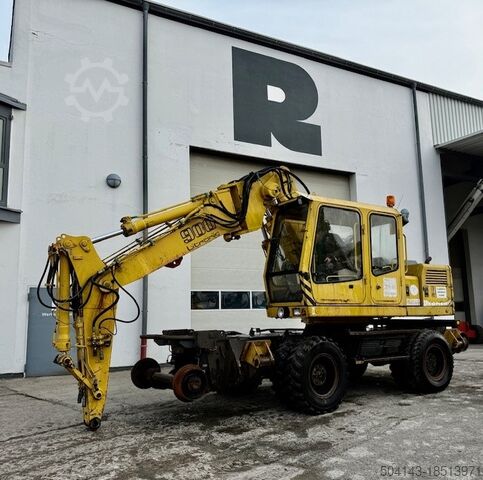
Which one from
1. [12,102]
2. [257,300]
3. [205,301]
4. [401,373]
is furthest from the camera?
[257,300]

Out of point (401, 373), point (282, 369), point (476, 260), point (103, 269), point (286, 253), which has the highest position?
point (476, 260)

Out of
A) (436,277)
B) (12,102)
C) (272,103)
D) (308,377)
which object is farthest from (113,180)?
(436,277)

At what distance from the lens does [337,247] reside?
23.3 feet

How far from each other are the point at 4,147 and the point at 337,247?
7.28 metres

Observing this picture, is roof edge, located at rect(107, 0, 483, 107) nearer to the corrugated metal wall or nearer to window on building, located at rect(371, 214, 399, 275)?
the corrugated metal wall

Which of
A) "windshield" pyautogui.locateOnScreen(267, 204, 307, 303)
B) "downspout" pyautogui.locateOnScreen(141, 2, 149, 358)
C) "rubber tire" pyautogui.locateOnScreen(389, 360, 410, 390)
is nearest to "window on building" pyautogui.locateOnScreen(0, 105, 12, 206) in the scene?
"downspout" pyautogui.locateOnScreen(141, 2, 149, 358)

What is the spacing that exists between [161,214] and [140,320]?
557cm

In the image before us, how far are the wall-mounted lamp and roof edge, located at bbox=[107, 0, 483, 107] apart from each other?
14.0ft

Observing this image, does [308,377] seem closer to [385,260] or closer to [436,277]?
[385,260]

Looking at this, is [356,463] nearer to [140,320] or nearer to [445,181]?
[140,320]

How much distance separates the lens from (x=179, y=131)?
1227 cm

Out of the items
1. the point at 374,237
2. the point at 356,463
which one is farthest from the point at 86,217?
the point at 356,463

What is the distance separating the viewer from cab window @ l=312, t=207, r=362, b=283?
6875 mm

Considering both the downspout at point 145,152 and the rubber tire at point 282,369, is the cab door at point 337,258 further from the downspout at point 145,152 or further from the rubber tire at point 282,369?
the downspout at point 145,152
